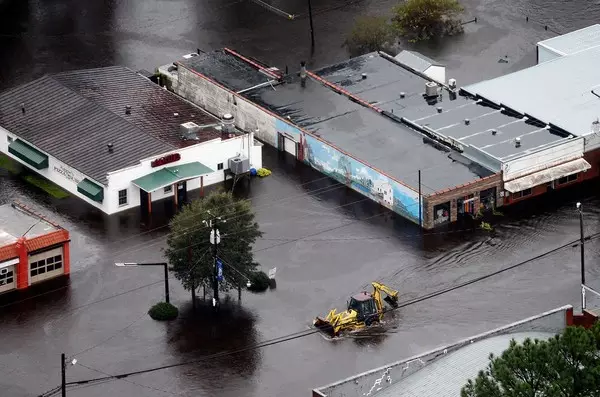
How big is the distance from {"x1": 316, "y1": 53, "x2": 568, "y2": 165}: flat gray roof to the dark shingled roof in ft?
45.3

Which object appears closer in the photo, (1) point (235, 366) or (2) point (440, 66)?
(1) point (235, 366)

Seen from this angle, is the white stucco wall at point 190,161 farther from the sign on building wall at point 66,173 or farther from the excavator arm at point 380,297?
the excavator arm at point 380,297

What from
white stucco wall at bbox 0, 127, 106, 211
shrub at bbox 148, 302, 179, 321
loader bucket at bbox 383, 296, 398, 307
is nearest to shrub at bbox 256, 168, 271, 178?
white stucco wall at bbox 0, 127, 106, 211

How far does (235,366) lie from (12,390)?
43.1 feet

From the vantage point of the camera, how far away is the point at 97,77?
140 m

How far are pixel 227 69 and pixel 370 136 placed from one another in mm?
17102

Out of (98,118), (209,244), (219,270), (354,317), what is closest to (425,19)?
(98,118)

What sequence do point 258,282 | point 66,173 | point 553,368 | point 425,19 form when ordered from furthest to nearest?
point 425,19 → point 66,173 → point 258,282 → point 553,368

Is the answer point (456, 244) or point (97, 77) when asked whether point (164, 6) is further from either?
point (456, 244)

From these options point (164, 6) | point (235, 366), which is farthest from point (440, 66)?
point (235, 366)

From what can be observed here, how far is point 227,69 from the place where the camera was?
468 feet

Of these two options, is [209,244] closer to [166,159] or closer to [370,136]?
[166,159]

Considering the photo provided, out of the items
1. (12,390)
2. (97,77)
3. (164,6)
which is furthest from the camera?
(164,6)

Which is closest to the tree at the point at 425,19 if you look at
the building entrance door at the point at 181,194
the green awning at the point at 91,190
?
the building entrance door at the point at 181,194
